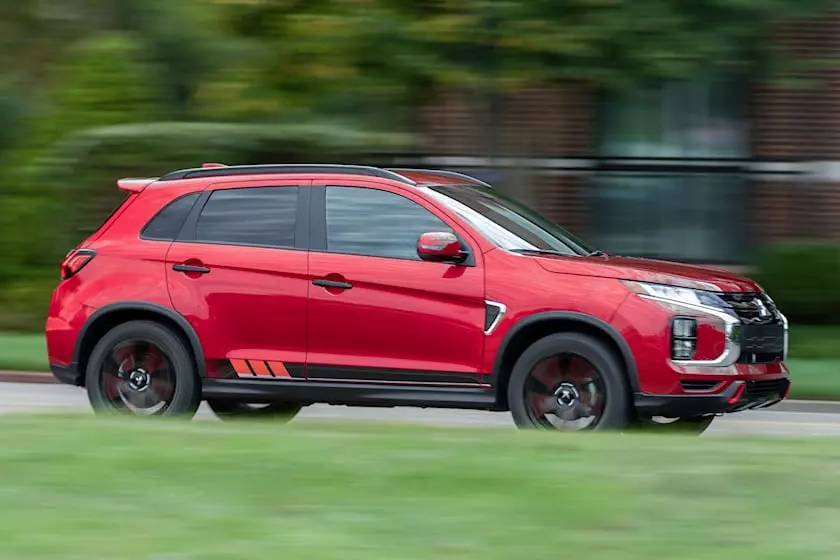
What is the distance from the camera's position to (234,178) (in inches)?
390

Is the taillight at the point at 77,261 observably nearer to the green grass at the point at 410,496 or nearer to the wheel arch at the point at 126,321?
the wheel arch at the point at 126,321

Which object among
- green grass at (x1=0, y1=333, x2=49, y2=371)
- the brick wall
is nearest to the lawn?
green grass at (x1=0, y1=333, x2=49, y2=371)

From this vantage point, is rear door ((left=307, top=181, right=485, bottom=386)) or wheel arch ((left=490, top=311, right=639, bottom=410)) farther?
rear door ((left=307, top=181, right=485, bottom=386))

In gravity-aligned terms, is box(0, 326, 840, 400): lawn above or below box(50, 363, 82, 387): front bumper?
below

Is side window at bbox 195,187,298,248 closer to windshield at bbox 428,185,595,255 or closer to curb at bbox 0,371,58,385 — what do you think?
windshield at bbox 428,185,595,255

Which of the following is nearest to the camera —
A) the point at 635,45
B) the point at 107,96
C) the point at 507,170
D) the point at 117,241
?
the point at 117,241

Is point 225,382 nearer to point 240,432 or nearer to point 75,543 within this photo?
point 240,432

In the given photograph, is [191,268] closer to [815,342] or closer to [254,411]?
[254,411]

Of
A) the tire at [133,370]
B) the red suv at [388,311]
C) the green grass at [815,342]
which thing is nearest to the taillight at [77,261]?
the red suv at [388,311]

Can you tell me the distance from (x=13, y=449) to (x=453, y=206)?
3.62m

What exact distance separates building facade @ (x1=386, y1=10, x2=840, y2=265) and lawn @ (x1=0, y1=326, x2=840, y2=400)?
105 inches

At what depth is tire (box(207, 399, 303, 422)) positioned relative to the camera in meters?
10.9

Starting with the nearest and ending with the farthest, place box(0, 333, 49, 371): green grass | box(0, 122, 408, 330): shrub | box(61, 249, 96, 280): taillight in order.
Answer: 1. box(61, 249, 96, 280): taillight
2. box(0, 333, 49, 371): green grass
3. box(0, 122, 408, 330): shrub

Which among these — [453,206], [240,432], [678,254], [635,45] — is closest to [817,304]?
[678,254]
